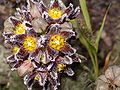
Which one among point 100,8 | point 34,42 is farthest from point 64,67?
point 100,8

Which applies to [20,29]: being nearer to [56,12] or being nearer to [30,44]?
[30,44]

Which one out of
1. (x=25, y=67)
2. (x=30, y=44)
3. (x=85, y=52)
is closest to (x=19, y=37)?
(x=30, y=44)

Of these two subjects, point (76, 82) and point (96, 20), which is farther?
point (96, 20)

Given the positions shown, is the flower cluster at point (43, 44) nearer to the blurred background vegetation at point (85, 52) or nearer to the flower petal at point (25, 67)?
the flower petal at point (25, 67)

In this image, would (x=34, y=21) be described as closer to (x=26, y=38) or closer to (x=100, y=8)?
(x=26, y=38)

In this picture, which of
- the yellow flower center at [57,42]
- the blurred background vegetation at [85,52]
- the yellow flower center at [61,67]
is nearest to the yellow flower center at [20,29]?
the yellow flower center at [57,42]

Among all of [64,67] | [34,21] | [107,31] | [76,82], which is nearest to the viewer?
[34,21]

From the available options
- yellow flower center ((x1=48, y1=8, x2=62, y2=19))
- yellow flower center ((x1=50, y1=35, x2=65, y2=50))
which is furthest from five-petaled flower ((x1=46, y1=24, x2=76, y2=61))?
yellow flower center ((x1=48, y1=8, x2=62, y2=19))
